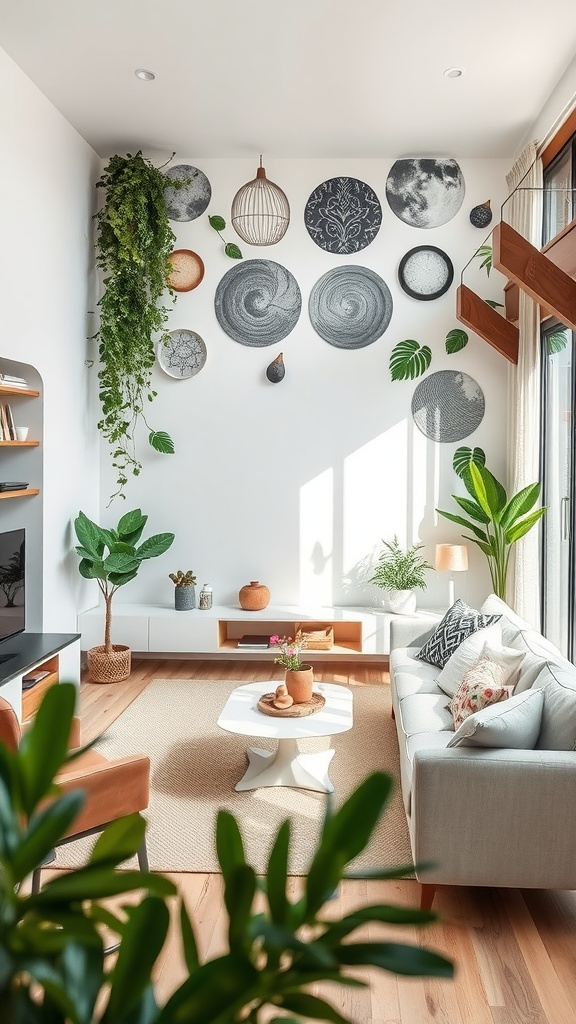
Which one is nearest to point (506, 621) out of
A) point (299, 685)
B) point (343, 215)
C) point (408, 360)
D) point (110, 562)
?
point (299, 685)

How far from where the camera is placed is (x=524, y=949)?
2.27 m

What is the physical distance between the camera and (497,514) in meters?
4.72

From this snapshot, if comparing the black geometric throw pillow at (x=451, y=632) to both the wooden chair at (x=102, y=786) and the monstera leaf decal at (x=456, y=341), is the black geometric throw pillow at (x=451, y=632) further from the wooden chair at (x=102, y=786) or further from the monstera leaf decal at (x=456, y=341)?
the monstera leaf decal at (x=456, y=341)

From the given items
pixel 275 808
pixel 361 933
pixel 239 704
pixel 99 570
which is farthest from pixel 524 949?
pixel 99 570

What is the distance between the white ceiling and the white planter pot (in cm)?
291

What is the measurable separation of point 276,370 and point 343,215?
116cm

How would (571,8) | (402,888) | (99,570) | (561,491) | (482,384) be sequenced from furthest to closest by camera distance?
(482,384), (99,570), (561,491), (571,8), (402,888)

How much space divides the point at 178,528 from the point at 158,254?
1.86 metres

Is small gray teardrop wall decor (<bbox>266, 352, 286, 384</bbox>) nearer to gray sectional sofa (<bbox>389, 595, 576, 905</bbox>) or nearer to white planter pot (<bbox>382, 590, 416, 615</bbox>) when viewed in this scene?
white planter pot (<bbox>382, 590, 416, 615</bbox>)

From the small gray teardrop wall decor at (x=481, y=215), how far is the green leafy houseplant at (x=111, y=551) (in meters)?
3.00

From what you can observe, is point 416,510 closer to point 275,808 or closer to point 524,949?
point 275,808

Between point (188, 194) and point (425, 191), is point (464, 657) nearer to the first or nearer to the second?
point (425, 191)

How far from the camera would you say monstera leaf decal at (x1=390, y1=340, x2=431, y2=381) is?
532 cm

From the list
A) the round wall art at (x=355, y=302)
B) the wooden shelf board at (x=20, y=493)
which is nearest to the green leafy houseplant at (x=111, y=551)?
the wooden shelf board at (x=20, y=493)
